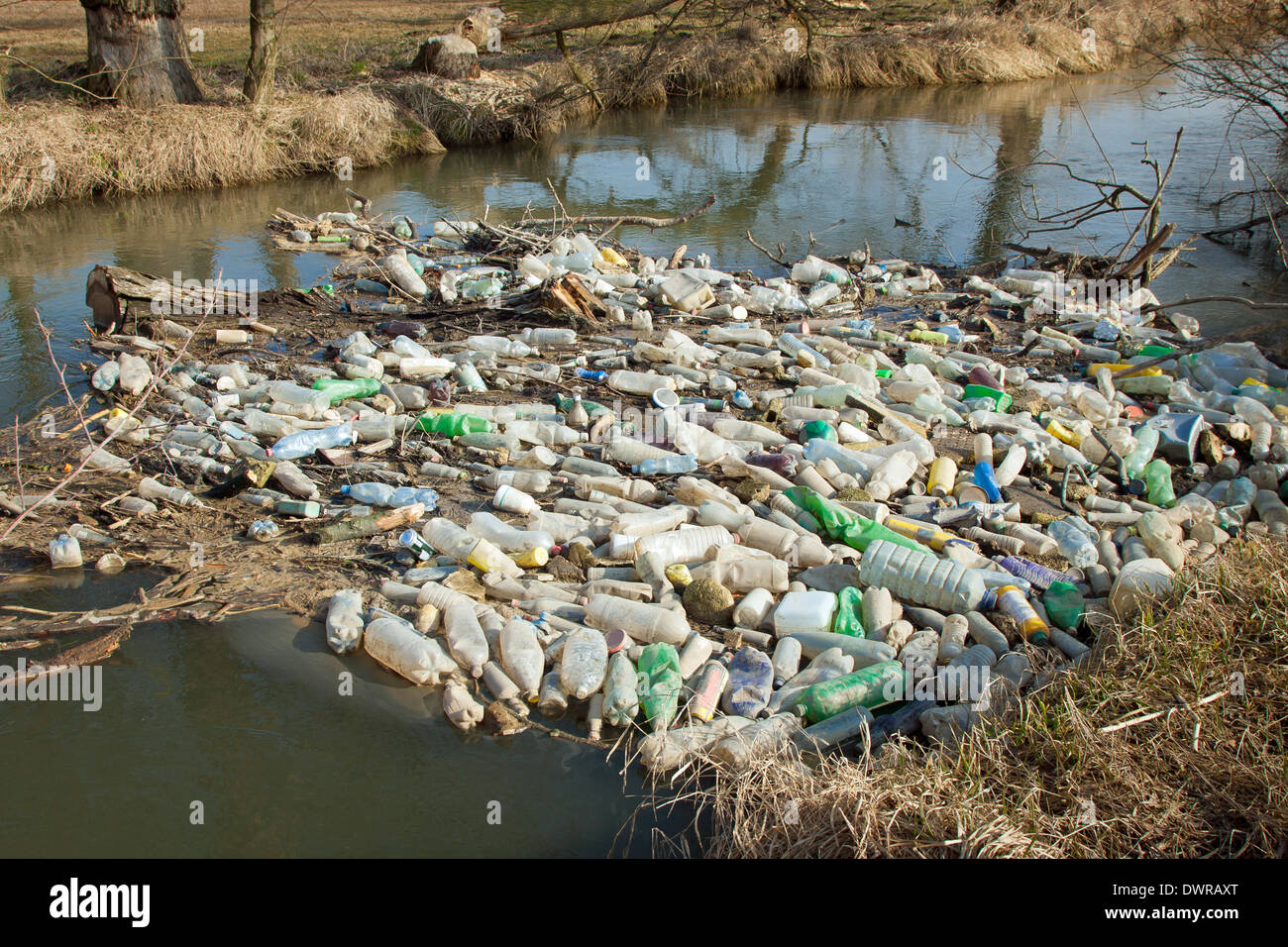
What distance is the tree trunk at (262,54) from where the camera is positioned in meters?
11.9

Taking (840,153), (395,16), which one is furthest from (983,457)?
(395,16)

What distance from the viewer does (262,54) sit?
1193cm

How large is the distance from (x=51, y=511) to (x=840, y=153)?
1173 centimetres

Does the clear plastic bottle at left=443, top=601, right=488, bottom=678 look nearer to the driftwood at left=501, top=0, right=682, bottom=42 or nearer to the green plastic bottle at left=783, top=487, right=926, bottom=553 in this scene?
the green plastic bottle at left=783, top=487, right=926, bottom=553

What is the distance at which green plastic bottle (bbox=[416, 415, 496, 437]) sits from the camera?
15.6ft

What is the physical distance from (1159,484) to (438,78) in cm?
1340

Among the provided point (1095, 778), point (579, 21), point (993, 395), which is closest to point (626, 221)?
point (993, 395)

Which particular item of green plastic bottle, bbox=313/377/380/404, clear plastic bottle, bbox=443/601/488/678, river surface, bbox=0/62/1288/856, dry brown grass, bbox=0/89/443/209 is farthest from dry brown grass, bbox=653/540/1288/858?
dry brown grass, bbox=0/89/443/209

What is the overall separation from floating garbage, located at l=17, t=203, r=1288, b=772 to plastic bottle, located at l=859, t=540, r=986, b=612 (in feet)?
0.04

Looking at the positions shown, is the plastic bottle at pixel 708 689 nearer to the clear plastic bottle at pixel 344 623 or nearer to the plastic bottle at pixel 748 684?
the plastic bottle at pixel 748 684

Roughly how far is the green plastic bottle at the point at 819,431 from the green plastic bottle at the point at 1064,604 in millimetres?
1466

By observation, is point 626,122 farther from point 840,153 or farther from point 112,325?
point 112,325

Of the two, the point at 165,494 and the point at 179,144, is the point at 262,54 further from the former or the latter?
the point at 165,494

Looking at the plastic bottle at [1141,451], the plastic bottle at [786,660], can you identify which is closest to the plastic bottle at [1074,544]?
the plastic bottle at [1141,451]
